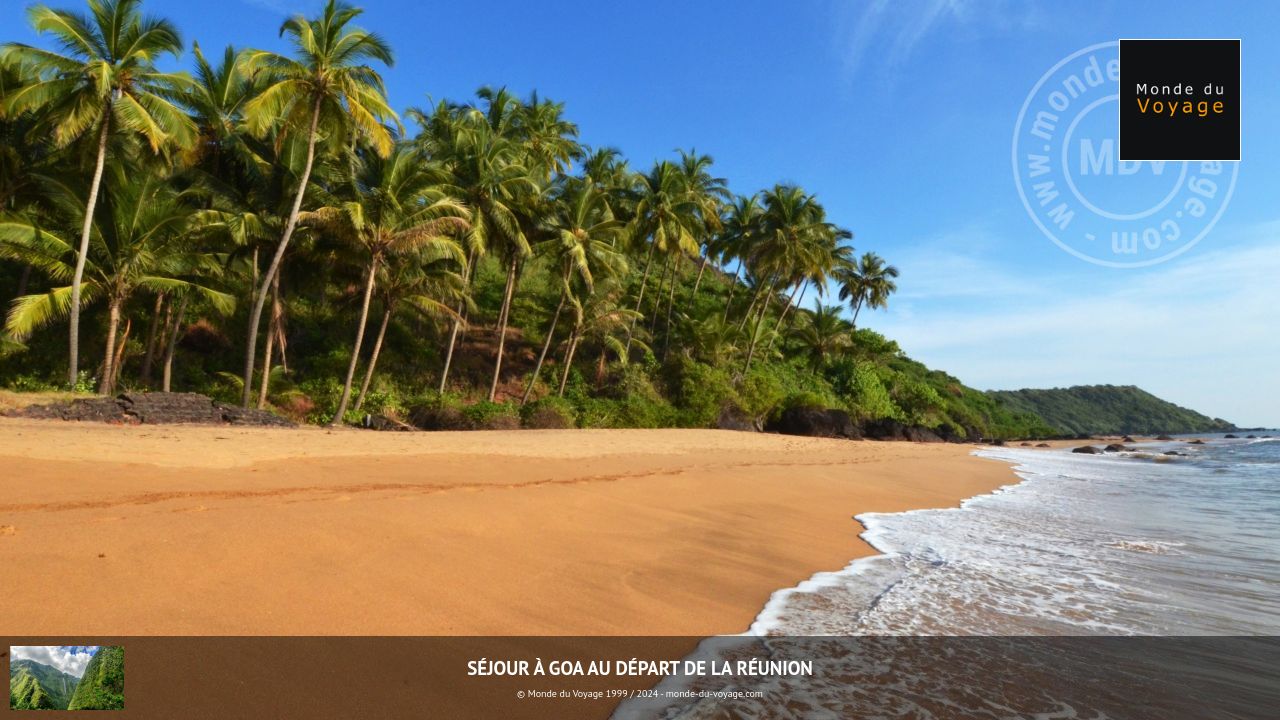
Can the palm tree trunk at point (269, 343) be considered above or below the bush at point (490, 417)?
above

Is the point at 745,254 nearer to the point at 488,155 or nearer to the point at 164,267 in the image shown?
the point at 488,155

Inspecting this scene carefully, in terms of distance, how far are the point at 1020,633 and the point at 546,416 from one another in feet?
49.2

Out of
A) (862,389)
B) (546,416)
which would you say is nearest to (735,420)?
(546,416)

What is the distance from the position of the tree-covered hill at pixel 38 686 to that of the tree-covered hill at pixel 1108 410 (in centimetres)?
9000

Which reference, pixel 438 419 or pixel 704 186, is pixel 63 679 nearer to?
pixel 438 419

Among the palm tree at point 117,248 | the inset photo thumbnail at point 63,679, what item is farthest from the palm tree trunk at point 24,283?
the inset photo thumbnail at point 63,679

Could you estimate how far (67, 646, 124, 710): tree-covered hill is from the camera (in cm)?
180

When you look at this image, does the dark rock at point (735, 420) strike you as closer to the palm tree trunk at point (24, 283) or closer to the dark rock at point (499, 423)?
the dark rock at point (499, 423)

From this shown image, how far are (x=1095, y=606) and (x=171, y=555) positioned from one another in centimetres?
527

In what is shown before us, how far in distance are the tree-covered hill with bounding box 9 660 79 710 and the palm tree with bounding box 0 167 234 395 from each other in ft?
50.8

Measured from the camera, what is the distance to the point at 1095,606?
361 centimetres

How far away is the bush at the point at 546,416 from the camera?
17031 millimetres

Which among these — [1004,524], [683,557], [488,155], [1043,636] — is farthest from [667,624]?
[488,155]

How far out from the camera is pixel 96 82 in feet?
43.5
